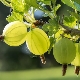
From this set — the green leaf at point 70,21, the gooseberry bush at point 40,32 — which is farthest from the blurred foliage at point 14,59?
the gooseberry bush at point 40,32

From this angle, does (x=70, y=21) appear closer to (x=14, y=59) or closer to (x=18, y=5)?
(x=18, y=5)

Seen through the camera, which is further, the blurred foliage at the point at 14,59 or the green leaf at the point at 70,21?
the blurred foliage at the point at 14,59

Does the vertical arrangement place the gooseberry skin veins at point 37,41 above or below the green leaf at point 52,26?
below

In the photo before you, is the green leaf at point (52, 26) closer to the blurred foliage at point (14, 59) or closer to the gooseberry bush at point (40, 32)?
the gooseberry bush at point (40, 32)

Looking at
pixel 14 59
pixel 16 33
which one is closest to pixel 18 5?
pixel 16 33

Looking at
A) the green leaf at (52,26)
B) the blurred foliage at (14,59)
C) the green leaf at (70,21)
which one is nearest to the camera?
the green leaf at (52,26)

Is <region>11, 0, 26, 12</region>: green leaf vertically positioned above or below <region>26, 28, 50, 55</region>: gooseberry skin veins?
above

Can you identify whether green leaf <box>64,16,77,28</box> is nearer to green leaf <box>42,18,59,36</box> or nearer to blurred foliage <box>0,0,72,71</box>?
green leaf <box>42,18,59,36</box>

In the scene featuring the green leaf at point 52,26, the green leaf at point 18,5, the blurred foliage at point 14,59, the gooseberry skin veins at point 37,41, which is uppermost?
the green leaf at point 18,5

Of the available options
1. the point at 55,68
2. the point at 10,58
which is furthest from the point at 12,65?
the point at 55,68

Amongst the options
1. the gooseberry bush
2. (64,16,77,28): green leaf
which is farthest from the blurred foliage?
the gooseberry bush

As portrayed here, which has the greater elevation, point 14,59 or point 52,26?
point 52,26
